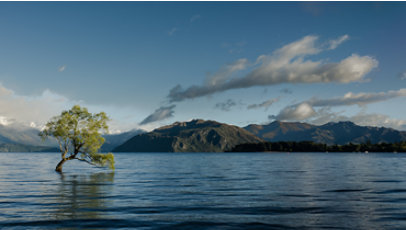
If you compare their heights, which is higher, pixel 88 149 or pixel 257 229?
pixel 88 149

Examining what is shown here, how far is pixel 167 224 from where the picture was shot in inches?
944

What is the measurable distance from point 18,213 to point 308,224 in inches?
969

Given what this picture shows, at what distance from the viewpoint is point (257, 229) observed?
2250cm

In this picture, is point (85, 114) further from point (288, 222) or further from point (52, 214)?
point (288, 222)

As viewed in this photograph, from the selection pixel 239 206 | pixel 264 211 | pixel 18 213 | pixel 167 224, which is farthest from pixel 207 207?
pixel 18 213

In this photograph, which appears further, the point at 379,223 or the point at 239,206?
the point at 239,206

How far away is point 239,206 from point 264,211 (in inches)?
127

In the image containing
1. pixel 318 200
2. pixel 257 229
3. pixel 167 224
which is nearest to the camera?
pixel 257 229

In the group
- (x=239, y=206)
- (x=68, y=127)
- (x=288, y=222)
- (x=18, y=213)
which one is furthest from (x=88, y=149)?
(x=288, y=222)

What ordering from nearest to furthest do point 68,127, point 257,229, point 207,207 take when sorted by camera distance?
point 257,229
point 207,207
point 68,127

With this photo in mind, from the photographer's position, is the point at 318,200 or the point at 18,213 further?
the point at 318,200

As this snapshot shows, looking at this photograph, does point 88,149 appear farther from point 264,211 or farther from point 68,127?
point 264,211

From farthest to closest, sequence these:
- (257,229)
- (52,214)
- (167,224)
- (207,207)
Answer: (207,207), (52,214), (167,224), (257,229)

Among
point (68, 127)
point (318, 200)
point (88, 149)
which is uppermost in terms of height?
point (68, 127)
